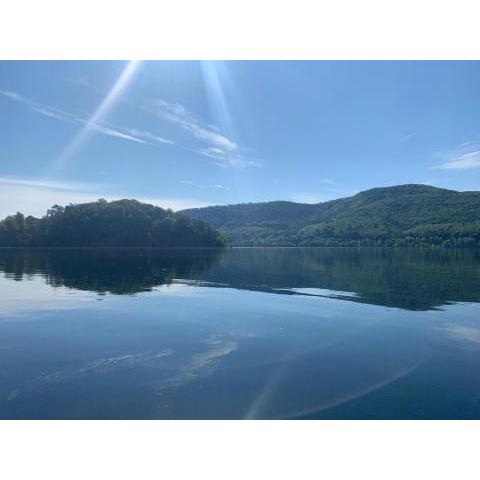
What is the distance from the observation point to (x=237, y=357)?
1922 cm

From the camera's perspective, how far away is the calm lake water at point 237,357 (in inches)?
538

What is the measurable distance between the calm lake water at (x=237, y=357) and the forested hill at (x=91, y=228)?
15635cm

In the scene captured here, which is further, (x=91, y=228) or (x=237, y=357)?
(x=91, y=228)

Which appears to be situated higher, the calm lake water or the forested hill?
the forested hill

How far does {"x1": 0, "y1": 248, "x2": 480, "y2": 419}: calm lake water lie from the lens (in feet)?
44.9

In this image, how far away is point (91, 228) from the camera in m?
187

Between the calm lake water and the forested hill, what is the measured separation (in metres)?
156

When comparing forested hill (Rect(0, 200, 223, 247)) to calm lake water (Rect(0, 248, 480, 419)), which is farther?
forested hill (Rect(0, 200, 223, 247))

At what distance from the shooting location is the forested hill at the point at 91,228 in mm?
183125

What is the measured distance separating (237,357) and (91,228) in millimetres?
180972

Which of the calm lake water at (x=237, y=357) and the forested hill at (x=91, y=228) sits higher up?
the forested hill at (x=91, y=228)

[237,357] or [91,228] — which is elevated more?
[91,228]

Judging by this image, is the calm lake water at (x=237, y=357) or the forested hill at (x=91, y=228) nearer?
the calm lake water at (x=237, y=357)

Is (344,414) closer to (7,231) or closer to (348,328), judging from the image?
(348,328)
